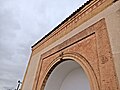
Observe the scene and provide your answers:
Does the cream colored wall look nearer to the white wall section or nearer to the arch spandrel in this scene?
the arch spandrel

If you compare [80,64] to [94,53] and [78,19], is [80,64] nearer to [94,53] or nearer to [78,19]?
[94,53]

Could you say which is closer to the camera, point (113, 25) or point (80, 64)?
point (113, 25)

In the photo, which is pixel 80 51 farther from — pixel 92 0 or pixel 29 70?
pixel 29 70

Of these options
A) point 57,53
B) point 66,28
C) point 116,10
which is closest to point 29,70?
point 57,53

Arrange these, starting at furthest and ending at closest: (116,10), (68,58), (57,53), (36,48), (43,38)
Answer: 1. (36,48)
2. (43,38)
3. (57,53)
4. (68,58)
5. (116,10)

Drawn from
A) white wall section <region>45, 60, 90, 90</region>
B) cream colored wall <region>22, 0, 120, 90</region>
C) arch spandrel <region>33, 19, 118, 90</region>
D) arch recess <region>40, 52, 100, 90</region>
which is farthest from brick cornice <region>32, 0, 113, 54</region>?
white wall section <region>45, 60, 90, 90</region>

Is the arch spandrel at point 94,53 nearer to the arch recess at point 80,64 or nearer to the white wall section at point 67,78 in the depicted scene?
the arch recess at point 80,64

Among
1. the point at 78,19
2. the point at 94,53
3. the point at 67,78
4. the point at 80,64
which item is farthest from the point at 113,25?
the point at 67,78

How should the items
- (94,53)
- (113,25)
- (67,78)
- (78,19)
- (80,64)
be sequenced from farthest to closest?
1. (67,78)
2. (78,19)
3. (80,64)
4. (94,53)
5. (113,25)

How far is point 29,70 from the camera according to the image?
6.45m

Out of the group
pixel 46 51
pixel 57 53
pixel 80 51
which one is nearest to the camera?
pixel 80 51

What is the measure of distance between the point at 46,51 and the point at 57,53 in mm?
953

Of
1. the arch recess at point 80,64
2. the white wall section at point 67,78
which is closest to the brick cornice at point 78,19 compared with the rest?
the arch recess at point 80,64

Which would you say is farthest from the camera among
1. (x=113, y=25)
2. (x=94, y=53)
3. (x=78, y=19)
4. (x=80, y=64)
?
(x=78, y=19)
